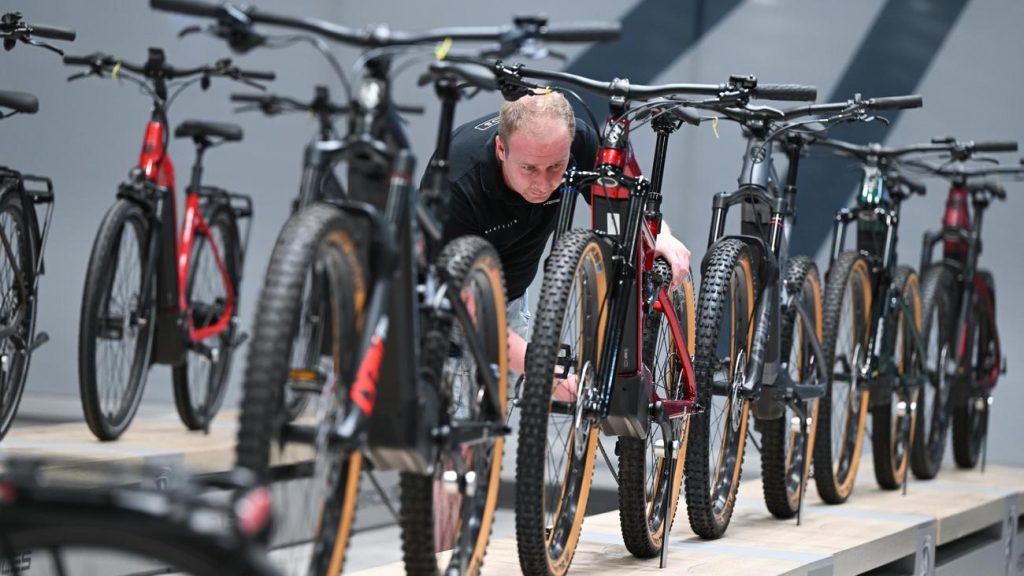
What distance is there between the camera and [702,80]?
277 inches

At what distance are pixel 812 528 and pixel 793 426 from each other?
0.93ft

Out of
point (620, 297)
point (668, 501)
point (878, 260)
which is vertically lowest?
point (668, 501)

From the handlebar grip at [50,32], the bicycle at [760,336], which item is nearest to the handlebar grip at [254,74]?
the handlebar grip at [50,32]

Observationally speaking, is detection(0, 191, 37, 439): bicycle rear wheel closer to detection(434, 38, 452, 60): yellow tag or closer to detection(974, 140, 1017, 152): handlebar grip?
detection(434, 38, 452, 60): yellow tag

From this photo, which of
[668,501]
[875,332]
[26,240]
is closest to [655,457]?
[668,501]

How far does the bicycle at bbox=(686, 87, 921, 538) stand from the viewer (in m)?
3.48

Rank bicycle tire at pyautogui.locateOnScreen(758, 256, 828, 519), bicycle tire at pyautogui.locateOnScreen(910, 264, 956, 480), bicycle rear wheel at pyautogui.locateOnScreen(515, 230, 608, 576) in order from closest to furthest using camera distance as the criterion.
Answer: bicycle rear wheel at pyautogui.locateOnScreen(515, 230, 608, 576), bicycle tire at pyautogui.locateOnScreen(758, 256, 828, 519), bicycle tire at pyautogui.locateOnScreen(910, 264, 956, 480)

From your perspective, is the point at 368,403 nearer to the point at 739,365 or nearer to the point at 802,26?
the point at 739,365

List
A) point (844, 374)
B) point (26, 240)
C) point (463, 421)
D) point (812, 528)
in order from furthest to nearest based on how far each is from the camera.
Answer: point (844, 374)
point (26, 240)
point (812, 528)
point (463, 421)

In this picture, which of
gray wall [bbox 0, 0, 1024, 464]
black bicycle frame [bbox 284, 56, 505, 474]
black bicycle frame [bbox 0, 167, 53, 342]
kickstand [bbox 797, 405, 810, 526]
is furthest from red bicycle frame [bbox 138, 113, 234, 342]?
black bicycle frame [bbox 284, 56, 505, 474]

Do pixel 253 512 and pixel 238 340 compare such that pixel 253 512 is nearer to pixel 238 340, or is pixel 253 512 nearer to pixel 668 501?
pixel 668 501

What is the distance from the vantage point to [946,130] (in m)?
6.70

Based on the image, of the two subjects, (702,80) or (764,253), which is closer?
(764,253)

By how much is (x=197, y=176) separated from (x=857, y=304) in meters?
2.51
